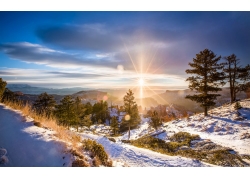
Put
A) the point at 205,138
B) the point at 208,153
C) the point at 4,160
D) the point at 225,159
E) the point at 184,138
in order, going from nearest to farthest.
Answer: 1. the point at 4,160
2. the point at 225,159
3. the point at 208,153
4. the point at 205,138
5. the point at 184,138

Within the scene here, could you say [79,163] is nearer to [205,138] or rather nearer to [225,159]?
[225,159]

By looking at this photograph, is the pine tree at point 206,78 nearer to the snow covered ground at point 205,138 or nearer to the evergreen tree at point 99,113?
the snow covered ground at point 205,138

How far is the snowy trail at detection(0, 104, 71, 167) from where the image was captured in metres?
3.34

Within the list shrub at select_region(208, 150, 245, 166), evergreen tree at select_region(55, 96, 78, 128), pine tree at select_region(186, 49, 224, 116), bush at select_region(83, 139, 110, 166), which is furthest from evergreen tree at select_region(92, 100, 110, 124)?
bush at select_region(83, 139, 110, 166)

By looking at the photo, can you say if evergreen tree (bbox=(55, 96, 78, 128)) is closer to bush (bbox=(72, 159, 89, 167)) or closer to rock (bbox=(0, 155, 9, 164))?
rock (bbox=(0, 155, 9, 164))

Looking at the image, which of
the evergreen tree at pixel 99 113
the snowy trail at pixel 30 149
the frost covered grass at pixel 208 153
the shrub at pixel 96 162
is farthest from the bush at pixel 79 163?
the evergreen tree at pixel 99 113

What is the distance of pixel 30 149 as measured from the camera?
349 centimetres

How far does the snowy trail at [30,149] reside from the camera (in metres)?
3.34

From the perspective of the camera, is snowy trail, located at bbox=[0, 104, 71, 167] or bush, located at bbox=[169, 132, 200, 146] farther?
bush, located at bbox=[169, 132, 200, 146]

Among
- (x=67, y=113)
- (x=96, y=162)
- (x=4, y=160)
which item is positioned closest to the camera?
(x=4, y=160)

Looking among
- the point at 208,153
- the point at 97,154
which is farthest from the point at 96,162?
the point at 208,153

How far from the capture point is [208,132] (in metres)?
10.1

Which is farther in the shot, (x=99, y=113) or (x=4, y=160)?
(x=99, y=113)

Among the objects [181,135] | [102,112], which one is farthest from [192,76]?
[102,112]
